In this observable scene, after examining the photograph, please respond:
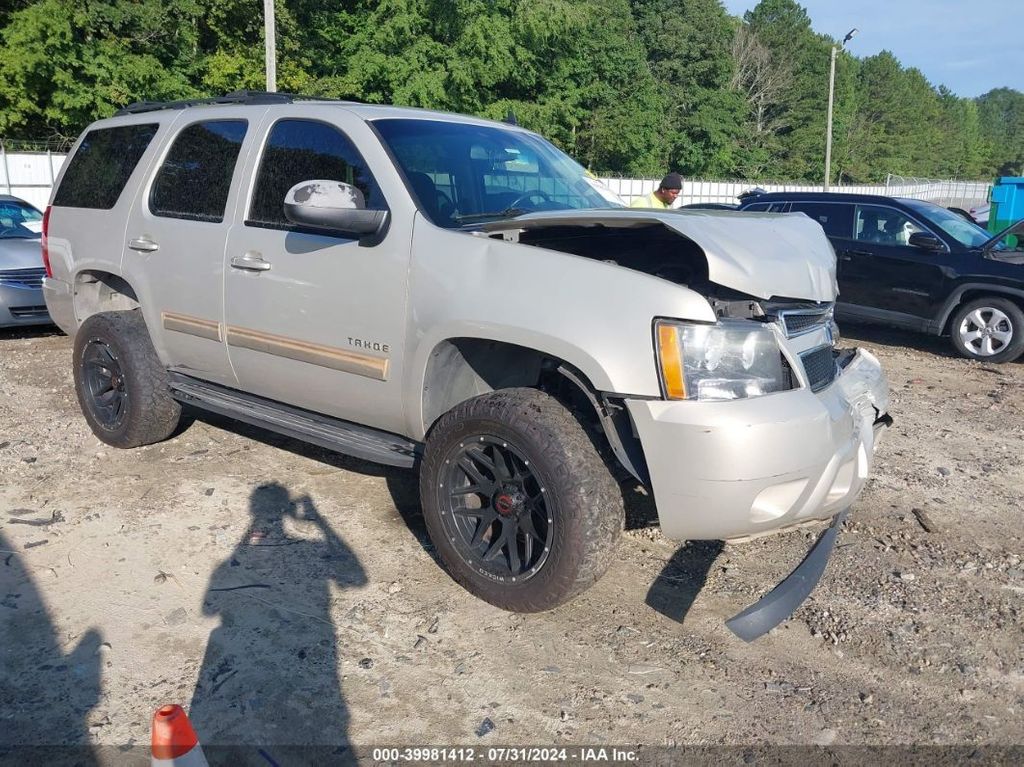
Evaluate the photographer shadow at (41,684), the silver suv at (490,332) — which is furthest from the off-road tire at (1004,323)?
the photographer shadow at (41,684)

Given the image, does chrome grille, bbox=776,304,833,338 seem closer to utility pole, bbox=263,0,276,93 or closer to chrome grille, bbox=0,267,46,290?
chrome grille, bbox=0,267,46,290

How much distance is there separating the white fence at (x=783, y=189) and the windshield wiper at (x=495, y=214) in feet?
30.0

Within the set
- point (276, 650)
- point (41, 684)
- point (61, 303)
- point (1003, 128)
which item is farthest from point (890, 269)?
point (1003, 128)

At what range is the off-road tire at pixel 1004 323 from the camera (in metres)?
8.61

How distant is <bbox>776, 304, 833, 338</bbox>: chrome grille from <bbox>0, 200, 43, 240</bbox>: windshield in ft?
27.0

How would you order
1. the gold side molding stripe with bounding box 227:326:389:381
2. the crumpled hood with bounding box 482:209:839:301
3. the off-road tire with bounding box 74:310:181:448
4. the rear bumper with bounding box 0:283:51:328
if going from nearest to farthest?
the crumpled hood with bounding box 482:209:839:301 < the gold side molding stripe with bounding box 227:326:389:381 < the off-road tire with bounding box 74:310:181:448 < the rear bumper with bounding box 0:283:51:328

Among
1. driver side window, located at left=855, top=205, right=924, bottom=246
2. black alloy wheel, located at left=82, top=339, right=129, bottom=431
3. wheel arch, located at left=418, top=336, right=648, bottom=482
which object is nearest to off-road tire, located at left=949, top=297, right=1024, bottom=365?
driver side window, located at left=855, top=205, right=924, bottom=246

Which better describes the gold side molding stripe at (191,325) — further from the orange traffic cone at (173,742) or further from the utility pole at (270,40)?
the utility pole at (270,40)

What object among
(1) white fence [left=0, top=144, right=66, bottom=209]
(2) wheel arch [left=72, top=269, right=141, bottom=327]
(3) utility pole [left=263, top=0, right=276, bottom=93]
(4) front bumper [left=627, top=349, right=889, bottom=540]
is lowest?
(4) front bumper [left=627, top=349, right=889, bottom=540]

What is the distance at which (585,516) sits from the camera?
3.00m

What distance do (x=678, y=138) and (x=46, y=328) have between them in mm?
51794

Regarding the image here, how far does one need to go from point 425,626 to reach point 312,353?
136 centimetres

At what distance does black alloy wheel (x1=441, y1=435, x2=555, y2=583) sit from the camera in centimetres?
321

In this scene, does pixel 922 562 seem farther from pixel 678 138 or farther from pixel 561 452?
pixel 678 138
